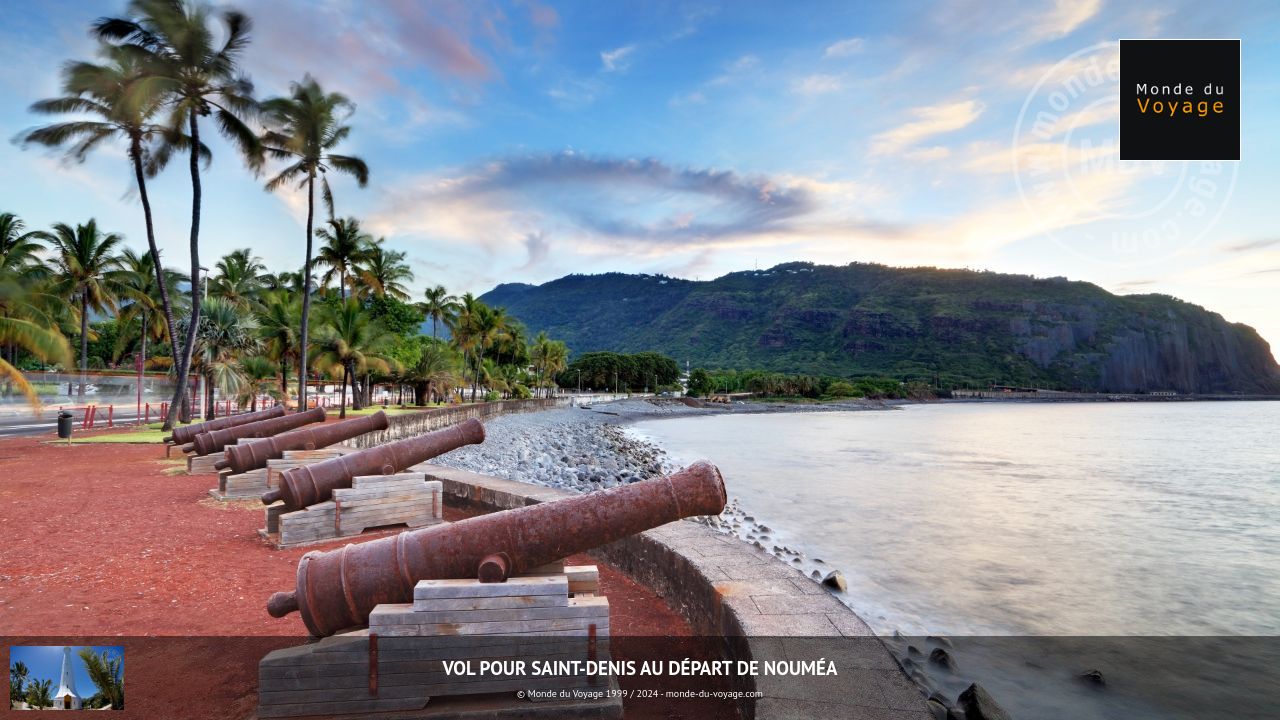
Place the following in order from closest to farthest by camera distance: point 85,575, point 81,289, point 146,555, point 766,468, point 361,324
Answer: point 85,575 < point 146,555 < point 766,468 < point 361,324 < point 81,289

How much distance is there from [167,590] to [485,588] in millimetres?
3470

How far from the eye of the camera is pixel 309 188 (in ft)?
78.7

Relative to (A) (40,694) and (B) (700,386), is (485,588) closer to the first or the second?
(A) (40,694)

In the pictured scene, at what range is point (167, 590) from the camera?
4.69m

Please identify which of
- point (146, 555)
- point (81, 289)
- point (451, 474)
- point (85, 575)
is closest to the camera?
point (85, 575)

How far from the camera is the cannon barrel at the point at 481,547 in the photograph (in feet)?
9.30

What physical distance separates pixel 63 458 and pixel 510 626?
14691 mm

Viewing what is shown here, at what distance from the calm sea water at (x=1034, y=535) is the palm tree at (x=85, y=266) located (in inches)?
1396

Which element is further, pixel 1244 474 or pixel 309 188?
pixel 1244 474

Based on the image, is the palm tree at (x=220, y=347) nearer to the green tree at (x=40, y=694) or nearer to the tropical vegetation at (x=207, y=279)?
the tropical vegetation at (x=207, y=279)

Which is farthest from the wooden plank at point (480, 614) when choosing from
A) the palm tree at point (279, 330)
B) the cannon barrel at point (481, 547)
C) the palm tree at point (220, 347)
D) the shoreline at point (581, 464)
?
the palm tree at point (279, 330)

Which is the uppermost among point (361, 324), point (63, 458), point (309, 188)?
point (309, 188)

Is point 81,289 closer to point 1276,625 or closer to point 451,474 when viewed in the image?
point 451,474

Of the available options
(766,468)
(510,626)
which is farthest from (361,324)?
(510,626)
